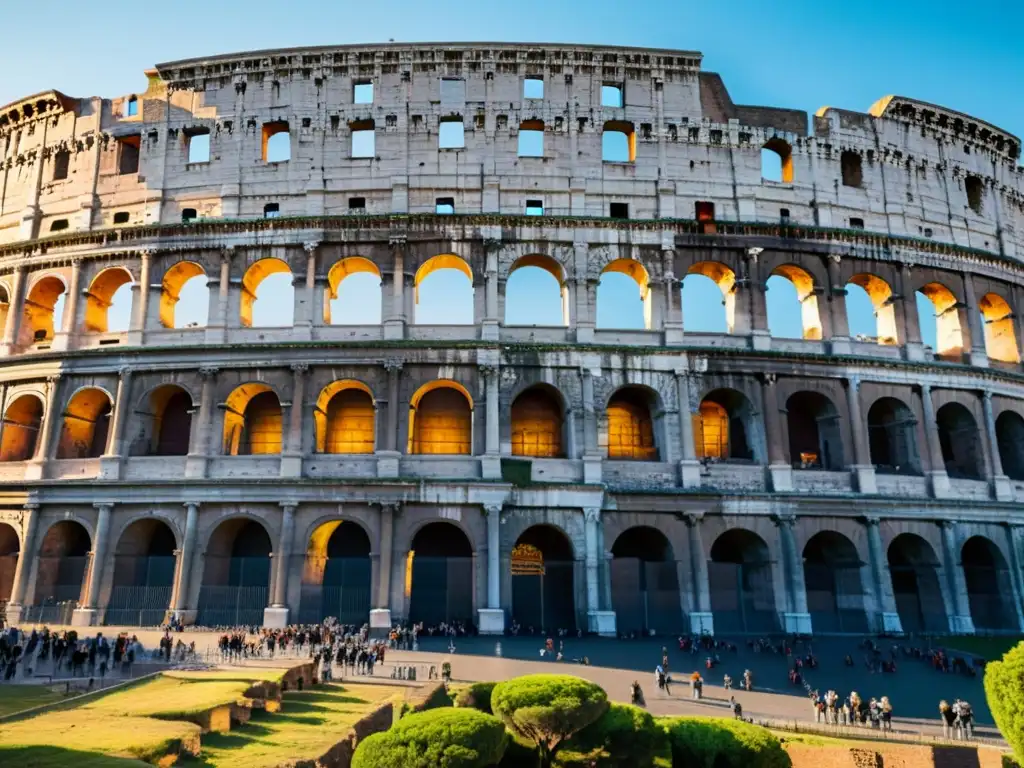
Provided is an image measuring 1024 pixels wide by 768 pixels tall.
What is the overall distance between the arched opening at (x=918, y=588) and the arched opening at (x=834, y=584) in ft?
5.79

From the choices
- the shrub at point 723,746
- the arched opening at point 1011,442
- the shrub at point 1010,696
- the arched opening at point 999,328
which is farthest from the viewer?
the arched opening at point 999,328

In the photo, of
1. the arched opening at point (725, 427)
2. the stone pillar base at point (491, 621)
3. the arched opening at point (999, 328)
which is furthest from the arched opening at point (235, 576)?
the arched opening at point (999, 328)

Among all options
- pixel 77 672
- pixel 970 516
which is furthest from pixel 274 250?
pixel 970 516

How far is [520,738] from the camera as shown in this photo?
47.4 feet

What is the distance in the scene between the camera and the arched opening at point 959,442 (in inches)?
1262

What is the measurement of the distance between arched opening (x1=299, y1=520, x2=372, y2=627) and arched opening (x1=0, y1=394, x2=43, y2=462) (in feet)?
39.5

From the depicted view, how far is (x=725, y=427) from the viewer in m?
31.9

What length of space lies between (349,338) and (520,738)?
18.6 m

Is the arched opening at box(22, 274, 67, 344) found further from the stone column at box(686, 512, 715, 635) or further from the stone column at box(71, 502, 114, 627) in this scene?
the stone column at box(686, 512, 715, 635)

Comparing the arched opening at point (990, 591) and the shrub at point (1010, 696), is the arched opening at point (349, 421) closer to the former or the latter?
the shrub at point (1010, 696)

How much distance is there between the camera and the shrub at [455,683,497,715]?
15.7 meters

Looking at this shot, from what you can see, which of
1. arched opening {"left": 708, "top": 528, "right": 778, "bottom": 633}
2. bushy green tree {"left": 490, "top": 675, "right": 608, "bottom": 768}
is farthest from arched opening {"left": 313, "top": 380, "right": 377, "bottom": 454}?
bushy green tree {"left": 490, "top": 675, "right": 608, "bottom": 768}

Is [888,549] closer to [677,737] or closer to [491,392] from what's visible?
[491,392]

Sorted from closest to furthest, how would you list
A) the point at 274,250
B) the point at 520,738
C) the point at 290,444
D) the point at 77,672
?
the point at 520,738, the point at 77,672, the point at 290,444, the point at 274,250
